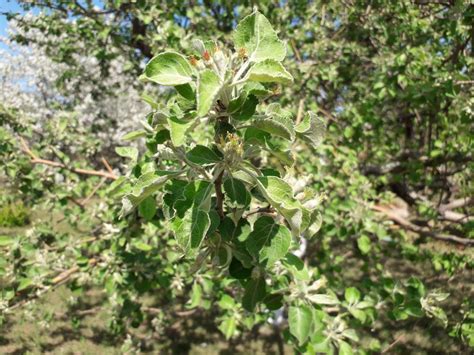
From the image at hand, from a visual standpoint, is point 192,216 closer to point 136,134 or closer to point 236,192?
point 236,192

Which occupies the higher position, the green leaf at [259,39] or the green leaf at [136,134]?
the green leaf at [259,39]

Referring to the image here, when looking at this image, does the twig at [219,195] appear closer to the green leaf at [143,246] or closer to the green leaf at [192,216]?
the green leaf at [192,216]

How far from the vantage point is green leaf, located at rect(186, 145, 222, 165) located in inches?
40.1

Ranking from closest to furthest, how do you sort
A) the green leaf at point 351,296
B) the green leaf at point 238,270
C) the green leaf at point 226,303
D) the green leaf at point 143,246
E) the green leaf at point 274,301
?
the green leaf at point 238,270, the green leaf at point 274,301, the green leaf at point 351,296, the green leaf at point 143,246, the green leaf at point 226,303

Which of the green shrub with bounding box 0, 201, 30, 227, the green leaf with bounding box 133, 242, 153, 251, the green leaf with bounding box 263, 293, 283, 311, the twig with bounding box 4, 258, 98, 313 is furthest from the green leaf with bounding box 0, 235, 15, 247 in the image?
the green shrub with bounding box 0, 201, 30, 227

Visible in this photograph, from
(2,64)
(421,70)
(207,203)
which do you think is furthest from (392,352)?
(2,64)

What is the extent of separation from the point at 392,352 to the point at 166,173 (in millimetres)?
4391

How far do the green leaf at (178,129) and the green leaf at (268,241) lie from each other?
331 mm

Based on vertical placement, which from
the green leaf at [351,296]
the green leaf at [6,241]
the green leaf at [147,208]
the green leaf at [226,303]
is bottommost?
the green leaf at [226,303]

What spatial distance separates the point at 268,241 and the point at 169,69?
495 mm

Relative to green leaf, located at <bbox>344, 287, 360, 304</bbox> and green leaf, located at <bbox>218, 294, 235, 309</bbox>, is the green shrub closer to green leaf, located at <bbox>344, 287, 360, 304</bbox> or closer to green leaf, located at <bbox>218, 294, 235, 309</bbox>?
green leaf, located at <bbox>218, 294, 235, 309</bbox>

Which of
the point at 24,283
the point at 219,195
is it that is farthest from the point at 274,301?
the point at 24,283

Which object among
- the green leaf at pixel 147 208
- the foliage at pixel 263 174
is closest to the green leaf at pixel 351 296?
the foliage at pixel 263 174

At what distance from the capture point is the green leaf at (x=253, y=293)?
1429 millimetres
